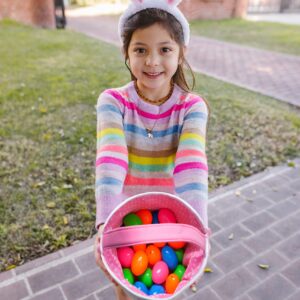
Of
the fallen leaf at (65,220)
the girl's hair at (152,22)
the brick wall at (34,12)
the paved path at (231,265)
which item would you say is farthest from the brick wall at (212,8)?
the girl's hair at (152,22)

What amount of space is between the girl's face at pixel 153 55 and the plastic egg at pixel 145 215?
1.90ft

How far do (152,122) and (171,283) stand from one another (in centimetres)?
74

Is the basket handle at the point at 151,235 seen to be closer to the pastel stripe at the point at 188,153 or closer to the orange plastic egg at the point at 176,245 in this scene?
the orange plastic egg at the point at 176,245

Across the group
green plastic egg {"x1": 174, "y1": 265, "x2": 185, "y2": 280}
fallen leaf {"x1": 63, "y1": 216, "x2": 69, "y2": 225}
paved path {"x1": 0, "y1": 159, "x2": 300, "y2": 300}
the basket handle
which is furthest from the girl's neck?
fallen leaf {"x1": 63, "y1": 216, "x2": 69, "y2": 225}

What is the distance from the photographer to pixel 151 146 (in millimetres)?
1726

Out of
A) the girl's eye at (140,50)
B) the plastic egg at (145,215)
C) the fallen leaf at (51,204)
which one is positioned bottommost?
the fallen leaf at (51,204)

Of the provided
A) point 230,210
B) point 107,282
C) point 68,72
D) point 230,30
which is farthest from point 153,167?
point 230,30

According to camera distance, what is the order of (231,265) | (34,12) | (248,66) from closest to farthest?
(231,265) → (248,66) → (34,12)

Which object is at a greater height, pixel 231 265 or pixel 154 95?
pixel 154 95

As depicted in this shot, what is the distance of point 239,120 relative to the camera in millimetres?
4953

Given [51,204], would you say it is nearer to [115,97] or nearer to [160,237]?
[115,97]

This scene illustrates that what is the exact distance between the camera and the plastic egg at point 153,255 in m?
1.34

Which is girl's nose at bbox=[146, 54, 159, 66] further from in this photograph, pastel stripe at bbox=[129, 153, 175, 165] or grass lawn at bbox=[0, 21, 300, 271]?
grass lawn at bbox=[0, 21, 300, 271]

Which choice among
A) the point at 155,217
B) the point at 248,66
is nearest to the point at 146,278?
the point at 155,217
